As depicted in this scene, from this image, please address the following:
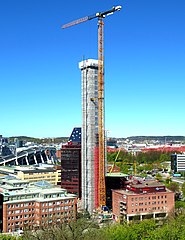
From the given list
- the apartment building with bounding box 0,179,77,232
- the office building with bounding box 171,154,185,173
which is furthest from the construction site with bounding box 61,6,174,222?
the office building with bounding box 171,154,185,173

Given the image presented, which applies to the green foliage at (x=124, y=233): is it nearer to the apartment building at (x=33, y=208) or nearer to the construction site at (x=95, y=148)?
the apartment building at (x=33, y=208)

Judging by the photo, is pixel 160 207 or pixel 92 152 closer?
pixel 160 207

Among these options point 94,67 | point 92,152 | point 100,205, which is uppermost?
point 94,67

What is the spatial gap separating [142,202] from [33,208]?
464 inches

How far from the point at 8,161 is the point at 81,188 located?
1608 inches

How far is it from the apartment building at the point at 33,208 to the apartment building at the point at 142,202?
5911 mm

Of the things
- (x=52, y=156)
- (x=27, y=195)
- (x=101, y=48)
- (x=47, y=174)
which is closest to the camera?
(x=27, y=195)

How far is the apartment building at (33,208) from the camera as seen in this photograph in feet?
107

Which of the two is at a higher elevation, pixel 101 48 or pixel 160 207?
pixel 101 48

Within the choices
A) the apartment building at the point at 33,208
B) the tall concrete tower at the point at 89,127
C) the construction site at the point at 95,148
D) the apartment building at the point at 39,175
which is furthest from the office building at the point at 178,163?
the apartment building at the point at 33,208

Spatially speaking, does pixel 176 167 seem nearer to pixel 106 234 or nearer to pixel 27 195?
pixel 27 195

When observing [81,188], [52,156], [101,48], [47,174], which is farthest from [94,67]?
[52,156]

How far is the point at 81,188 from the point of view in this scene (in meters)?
47.8

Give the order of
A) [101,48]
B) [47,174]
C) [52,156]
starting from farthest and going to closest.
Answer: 1. [52,156]
2. [47,174]
3. [101,48]
